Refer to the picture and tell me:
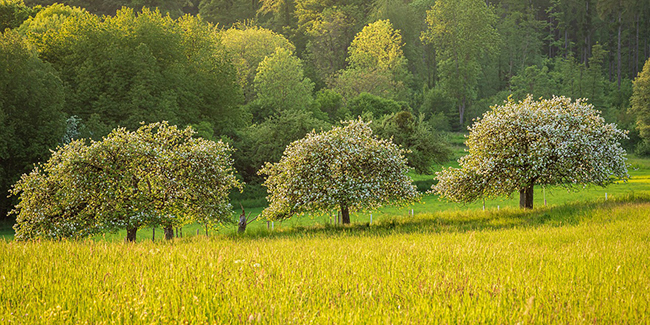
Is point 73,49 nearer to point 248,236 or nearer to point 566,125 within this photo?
point 248,236

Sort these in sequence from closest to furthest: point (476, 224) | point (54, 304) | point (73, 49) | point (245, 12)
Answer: point (54, 304) < point (476, 224) < point (73, 49) < point (245, 12)

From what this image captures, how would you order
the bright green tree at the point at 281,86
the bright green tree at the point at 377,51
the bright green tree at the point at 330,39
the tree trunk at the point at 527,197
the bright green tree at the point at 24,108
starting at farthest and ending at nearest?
1. the bright green tree at the point at 330,39
2. the bright green tree at the point at 377,51
3. the bright green tree at the point at 281,86
4. the bright green tree at the point at 24,108
5. the tree trunk at the point at 527,197

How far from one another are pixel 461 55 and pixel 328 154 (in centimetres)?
8787

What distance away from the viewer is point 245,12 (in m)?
118

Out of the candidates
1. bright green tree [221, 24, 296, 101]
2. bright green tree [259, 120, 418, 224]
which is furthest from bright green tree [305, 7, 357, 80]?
bright green tree [259, 120, 418, 224]

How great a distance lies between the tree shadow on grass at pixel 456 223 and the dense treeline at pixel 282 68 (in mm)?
23917

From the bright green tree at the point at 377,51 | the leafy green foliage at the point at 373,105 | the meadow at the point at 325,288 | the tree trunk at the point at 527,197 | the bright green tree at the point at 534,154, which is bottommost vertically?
the tree trunk at the point at 527,197

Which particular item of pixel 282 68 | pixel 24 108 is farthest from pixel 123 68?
pixel 282 68

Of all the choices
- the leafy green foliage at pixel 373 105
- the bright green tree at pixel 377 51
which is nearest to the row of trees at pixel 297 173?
the leafy green foliage at pixel 373 105

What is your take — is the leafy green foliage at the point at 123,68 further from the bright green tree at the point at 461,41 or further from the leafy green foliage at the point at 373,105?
the bright green tree at the point at 461,41

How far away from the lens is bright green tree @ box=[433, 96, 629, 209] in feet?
82.7

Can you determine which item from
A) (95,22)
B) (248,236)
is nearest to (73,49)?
(95,22)

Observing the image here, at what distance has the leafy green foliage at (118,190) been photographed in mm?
19797

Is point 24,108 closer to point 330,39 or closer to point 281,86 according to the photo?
point 281,86
